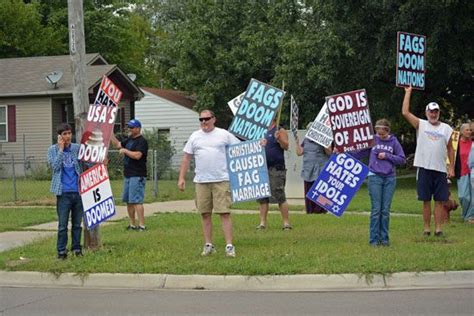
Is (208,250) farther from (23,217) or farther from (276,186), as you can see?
(23,217)

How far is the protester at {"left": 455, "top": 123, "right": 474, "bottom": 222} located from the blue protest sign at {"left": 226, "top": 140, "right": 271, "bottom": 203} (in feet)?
14.6

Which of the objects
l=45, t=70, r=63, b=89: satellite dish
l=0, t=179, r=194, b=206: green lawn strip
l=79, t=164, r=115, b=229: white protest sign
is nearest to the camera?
l=79, t=164, r=115, b=229: white protest sign

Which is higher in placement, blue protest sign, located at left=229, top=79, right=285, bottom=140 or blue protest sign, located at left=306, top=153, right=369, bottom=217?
blue protest sign, located at left=229, top=79, right=285, bottom=140

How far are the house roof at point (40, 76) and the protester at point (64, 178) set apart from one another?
2031cm

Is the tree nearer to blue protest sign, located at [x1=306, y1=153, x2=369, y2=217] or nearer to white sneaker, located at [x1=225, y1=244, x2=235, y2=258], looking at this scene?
blue protest sign, located at [x1=306, y1=153, x2=369, y2=217]

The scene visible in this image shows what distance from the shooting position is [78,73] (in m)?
10.5

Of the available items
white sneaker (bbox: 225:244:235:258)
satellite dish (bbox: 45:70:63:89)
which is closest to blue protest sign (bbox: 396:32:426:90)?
white sneaker (bbox: 225:244:235:258)

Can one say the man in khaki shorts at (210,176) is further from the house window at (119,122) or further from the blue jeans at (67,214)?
the house window at (119,122)

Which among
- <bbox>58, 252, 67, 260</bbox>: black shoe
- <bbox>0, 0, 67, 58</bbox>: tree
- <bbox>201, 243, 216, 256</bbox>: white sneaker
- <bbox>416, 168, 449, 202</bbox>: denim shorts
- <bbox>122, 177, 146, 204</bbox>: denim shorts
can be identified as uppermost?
<bbox>0, 0, 67, 58</bbox>: tree

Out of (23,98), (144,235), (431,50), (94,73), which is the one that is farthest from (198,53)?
(144,235)

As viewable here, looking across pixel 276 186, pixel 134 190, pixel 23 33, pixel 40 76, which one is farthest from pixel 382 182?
pixel 23 33

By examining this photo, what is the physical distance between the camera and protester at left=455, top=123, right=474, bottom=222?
42.6 ft

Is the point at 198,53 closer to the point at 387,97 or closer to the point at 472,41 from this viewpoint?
the point at 387,97

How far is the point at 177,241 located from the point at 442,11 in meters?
14.1
